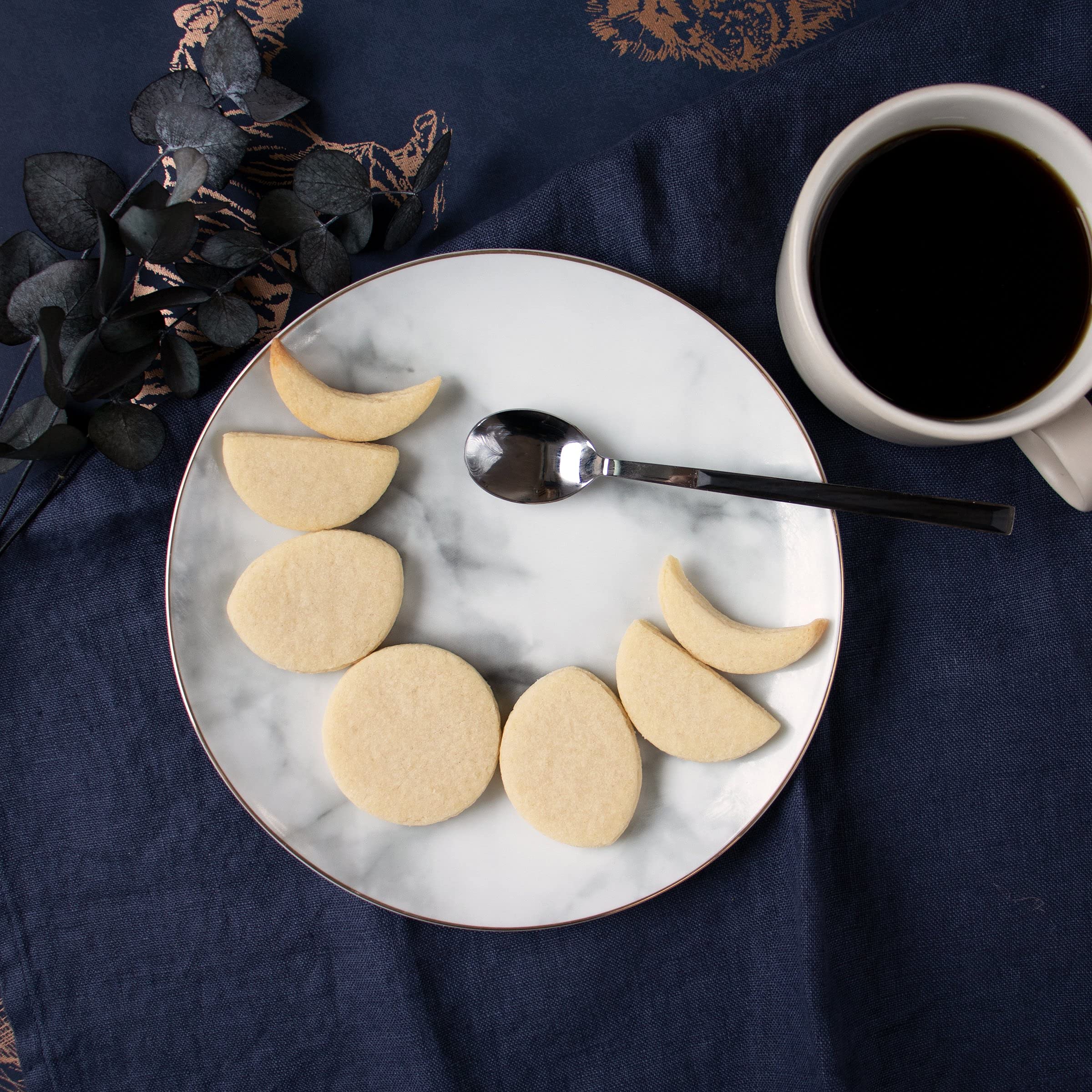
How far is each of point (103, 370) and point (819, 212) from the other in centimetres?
58

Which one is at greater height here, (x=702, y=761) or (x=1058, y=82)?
(x=1058, y=82)

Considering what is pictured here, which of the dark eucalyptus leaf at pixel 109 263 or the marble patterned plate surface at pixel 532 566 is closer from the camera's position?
the dark eucalyptus leaf at pixel 109 263

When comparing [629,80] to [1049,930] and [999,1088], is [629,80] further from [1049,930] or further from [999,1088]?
[999,1088]

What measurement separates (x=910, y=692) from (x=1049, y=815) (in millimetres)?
181

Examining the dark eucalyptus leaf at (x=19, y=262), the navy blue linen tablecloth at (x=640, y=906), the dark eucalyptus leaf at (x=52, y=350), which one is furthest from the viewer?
the navy blue linen tablecloth at (x=640, y=906)

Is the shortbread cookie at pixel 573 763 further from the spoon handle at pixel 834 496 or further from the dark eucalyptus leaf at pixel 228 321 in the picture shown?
the dark eucalyptus leaf at pixel 228 321

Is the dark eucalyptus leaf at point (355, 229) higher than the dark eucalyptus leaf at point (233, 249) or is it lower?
lower

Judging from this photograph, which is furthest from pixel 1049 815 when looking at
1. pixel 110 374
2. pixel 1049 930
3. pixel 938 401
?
pixel 110 374

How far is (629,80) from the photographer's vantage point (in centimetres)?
79

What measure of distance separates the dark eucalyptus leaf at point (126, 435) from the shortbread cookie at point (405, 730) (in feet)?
0.85

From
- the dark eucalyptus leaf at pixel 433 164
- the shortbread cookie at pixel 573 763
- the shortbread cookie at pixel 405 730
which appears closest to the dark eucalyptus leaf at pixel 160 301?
the dark eucalyptus leaf at pixel 433 164

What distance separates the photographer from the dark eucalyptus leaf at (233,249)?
70 centimetres

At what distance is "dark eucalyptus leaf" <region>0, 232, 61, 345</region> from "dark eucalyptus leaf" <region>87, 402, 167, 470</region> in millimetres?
84

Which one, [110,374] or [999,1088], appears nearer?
[110,374]
